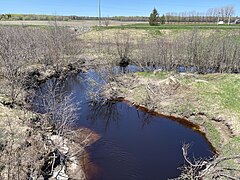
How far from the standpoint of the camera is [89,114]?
891 inches

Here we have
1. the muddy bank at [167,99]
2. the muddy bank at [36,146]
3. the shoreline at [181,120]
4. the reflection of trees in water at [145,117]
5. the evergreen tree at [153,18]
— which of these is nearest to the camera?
the muddy bank at [36,146]

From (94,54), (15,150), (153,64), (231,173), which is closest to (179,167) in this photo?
(231,173)

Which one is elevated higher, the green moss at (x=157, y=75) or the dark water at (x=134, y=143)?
the green moss at (x=157, y=75)

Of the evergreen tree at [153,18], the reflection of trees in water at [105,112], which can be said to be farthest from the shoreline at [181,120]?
the evergreen tree at [153,18]

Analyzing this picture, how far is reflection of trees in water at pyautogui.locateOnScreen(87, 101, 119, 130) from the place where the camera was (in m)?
21.8

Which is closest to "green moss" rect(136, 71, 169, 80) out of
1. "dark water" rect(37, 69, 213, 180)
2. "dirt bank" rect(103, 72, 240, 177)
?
"dirt bank" rect(103, 72, 240, 177)

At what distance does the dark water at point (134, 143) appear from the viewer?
14797 mm

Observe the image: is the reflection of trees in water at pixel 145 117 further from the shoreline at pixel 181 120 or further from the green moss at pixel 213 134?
the green moss at pixel 213 134

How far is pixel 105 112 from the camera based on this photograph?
23.3 meters

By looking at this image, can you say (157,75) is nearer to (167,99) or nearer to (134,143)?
(167,99)

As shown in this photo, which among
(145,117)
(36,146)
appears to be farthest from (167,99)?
(36,146)

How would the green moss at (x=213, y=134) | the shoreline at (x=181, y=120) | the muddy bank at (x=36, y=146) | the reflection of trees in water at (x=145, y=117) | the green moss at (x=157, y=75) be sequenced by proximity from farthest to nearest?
1. the green moss at (x=157, y=75)
2. the reflection of trees in water at (x=145, y=117)
3. the shoreline at (x=181, y=120)
4. the green moss at (x=213, y=134)
5. the muddy bank at (x=36, y=146)

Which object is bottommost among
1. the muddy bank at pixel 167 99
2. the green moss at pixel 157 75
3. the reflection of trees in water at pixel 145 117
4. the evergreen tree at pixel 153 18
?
the reflection of trees in water at pixel 145 117

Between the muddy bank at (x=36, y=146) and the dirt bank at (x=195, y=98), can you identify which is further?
the dirt bank at (x=195, y=98)
